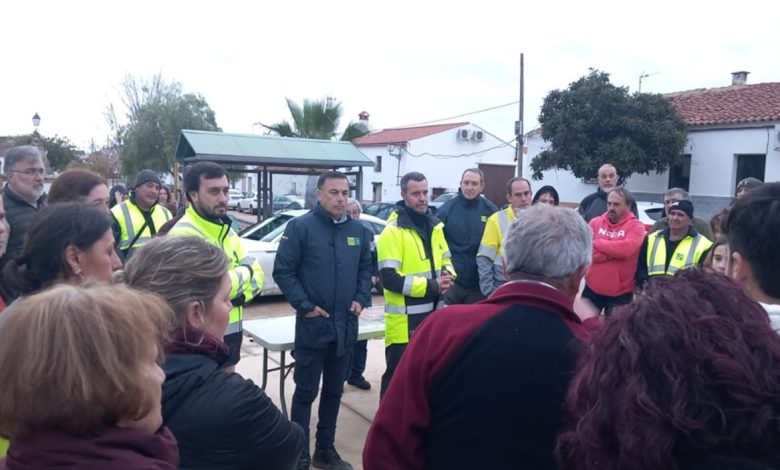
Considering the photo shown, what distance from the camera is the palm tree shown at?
24.3 meters

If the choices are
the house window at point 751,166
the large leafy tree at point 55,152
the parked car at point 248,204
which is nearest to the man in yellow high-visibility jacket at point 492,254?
the house window at point 751,166

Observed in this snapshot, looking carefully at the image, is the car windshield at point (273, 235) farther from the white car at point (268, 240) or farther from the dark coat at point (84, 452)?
the dark coat at point (84, 452)

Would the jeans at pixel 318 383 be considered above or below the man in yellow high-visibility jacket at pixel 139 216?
below

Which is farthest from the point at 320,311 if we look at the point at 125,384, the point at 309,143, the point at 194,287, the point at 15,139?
the point at 15,139

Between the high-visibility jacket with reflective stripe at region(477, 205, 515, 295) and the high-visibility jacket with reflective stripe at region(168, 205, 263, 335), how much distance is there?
198 cm

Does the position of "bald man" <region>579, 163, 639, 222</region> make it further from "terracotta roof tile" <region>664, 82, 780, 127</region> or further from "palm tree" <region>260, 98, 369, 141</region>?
"palm tree" <region>260, 98, 369, 141</region>

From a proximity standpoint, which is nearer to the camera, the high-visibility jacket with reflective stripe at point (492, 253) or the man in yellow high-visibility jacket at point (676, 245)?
the man in yellow high-visibility jacket at point (676, 245)

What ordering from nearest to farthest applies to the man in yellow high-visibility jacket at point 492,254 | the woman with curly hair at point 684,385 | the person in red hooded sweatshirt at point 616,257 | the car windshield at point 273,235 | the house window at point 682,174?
the woman with curly hair at point 684,385 < the man in yellow high-visibility jacket at point 492,254 < the person in red hooded sweatshirt at point 616,257 < the car windshield at point 273,235 < the house window at point 682,174

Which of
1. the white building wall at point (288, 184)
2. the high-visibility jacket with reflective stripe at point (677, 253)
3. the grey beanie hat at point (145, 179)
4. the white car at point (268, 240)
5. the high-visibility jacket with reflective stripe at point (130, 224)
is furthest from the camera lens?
the white building wall at point (288, 184)

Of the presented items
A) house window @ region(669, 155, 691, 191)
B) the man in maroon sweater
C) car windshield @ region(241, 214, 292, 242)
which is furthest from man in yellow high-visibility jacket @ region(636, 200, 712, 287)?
house window @ region(669, 155, 691, 191)

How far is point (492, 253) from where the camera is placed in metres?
5.02

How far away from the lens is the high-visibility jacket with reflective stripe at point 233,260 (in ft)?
11.4

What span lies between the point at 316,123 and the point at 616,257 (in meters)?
20.4

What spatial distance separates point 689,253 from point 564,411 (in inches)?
146
